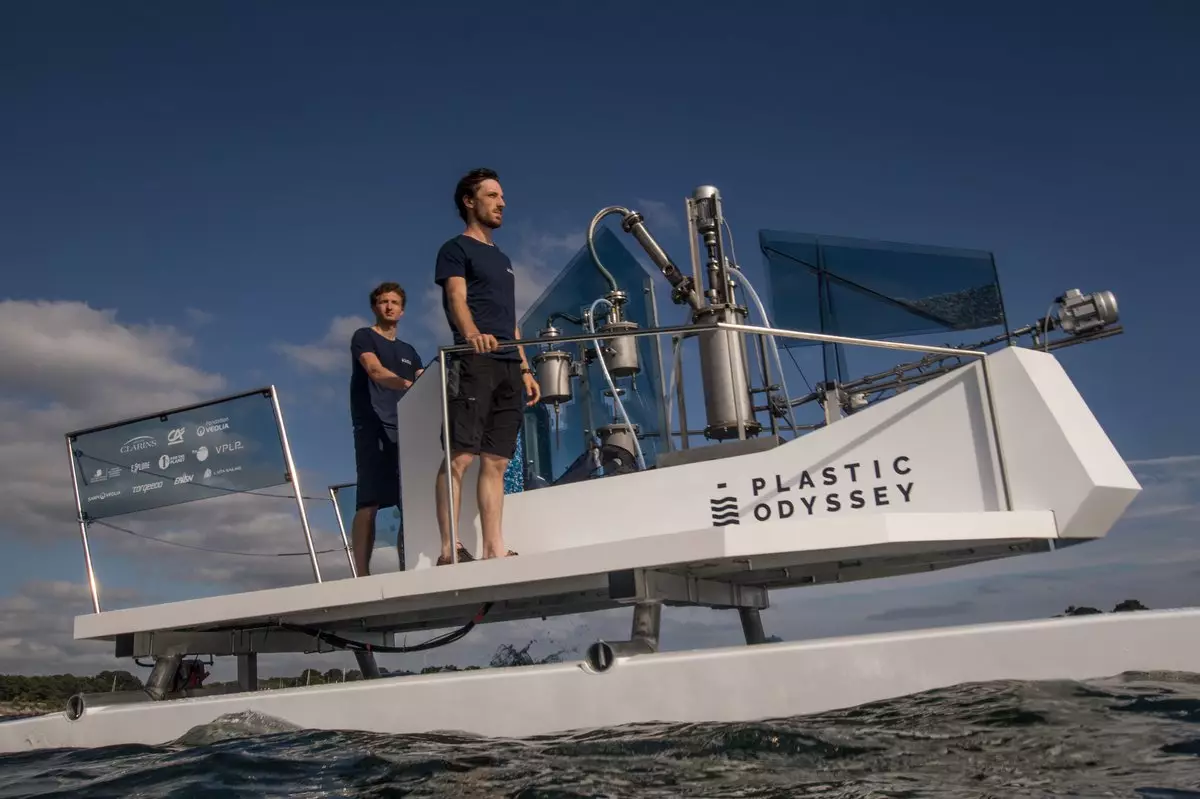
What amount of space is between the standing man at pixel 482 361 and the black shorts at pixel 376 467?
0.86 m

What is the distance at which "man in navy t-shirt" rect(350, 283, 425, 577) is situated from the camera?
17.1 ft

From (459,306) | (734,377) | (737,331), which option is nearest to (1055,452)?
(737,331)

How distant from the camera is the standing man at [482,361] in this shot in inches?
169

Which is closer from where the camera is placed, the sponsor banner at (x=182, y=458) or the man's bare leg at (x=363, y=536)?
the sponsor banner at (x=182, y=458)

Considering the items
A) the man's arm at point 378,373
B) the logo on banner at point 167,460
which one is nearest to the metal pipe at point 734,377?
the man's arm at point 378,373

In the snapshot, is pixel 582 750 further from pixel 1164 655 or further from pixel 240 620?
pixel 240 620

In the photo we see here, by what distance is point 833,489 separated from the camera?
3.96 m

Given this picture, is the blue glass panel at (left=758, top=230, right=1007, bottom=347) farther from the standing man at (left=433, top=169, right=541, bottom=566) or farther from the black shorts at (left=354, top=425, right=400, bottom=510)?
the black shorts at (left=354, top=425, right=400, bottom=510)

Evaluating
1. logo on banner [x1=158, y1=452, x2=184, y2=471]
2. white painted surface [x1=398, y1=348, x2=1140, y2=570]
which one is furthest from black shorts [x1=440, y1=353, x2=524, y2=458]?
logo on banner [x1=158, y1=452, x2=184, y2=471]

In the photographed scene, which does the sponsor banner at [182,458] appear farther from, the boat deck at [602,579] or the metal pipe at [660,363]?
the metal pipe at [660,363]

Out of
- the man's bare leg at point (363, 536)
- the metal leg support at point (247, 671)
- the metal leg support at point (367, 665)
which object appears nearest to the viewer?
the man's bare leg at point (363, 536)

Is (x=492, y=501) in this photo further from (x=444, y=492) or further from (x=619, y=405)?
(x=619, y=405)

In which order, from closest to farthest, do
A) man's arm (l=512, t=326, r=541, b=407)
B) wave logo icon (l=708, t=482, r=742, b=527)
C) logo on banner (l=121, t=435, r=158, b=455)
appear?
wave logo icon (l=708, t=482, r=742, b=527), man's arm (l=512, t=326, r=541, b=407), logo on banner (l=121, t=435, r=158, b=455)

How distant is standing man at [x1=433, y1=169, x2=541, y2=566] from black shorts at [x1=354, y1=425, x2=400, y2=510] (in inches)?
33.7
